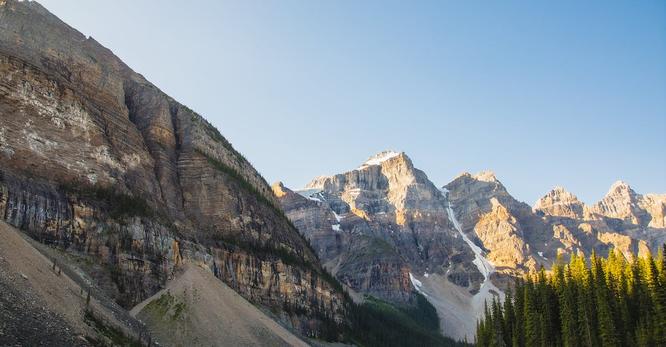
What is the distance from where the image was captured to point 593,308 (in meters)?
93.1

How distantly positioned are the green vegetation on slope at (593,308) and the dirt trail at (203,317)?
40.7m

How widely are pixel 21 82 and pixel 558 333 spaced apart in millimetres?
94733

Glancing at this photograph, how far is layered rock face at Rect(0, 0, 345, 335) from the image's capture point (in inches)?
3538

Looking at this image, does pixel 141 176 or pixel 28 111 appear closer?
pixel 28 111

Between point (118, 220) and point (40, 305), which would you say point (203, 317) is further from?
point (40, 305)

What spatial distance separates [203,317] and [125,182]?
35.4 m

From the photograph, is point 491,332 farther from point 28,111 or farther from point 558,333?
point 28,111

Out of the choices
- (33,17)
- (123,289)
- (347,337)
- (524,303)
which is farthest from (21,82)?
(347,337)

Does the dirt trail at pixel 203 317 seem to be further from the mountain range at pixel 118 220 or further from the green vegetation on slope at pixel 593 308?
the green vegetation on slope at pixel 593 308

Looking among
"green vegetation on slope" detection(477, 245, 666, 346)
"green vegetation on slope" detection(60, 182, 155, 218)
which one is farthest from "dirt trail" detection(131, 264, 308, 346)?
"green vegetation on slope" detection(477, 245, 666, 346)

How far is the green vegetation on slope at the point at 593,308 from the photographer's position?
279ft

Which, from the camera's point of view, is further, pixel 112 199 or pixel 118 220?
pixel 112 199

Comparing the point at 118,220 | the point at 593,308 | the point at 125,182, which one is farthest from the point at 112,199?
the point at 593,308

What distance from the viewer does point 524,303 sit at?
109 meters
